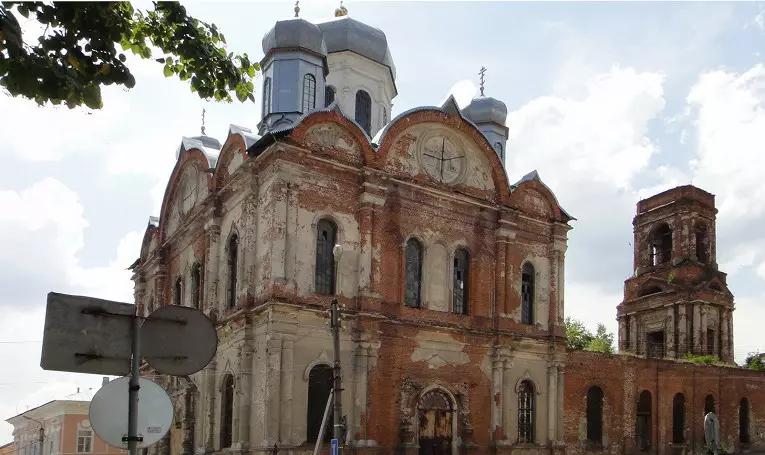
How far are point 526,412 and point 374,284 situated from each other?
21.2ft

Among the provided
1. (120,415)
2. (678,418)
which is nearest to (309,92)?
(678,418)

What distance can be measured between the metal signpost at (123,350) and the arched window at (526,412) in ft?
62.3

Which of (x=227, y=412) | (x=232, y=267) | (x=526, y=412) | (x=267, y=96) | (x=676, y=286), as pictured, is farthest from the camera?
(x=676, y=286)

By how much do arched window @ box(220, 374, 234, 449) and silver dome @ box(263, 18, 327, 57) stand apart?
10.1m

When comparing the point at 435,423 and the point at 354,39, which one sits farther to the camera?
Result: the point at 354,39

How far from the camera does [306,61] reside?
24.8 meters

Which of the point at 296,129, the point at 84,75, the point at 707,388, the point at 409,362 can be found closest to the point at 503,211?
the point at 409,362

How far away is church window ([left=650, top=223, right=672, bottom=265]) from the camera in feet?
123

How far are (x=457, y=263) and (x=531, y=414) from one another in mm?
4937

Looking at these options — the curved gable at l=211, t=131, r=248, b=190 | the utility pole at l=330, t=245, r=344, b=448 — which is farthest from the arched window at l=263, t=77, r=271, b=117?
the utility pole at l=330, t=245, r=344, b=448

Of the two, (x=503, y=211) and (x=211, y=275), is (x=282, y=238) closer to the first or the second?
(x=211, y=275)

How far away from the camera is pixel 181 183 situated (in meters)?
26.9

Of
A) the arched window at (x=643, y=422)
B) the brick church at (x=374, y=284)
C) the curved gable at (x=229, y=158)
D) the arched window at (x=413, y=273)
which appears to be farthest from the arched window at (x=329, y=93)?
the arched window at (x=643, y=422)

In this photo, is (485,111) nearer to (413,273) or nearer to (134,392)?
(413,273)
